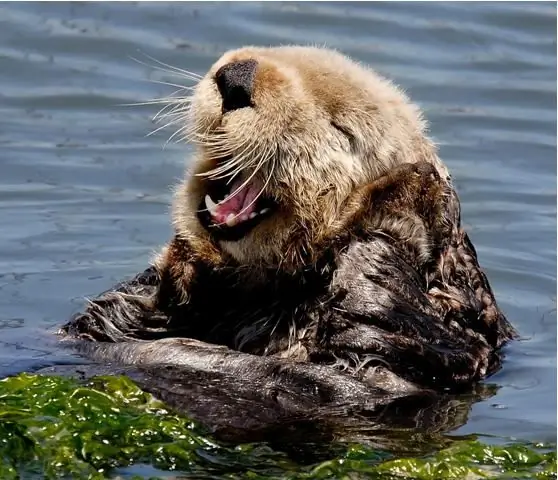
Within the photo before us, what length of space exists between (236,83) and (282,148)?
0.30 m

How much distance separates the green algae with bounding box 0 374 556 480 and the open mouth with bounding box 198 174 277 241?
2.48 feet

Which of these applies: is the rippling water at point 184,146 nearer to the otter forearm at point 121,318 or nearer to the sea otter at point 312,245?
the otter forearm at point 121,318

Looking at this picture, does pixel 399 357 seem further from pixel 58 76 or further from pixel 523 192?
pixel 58 76

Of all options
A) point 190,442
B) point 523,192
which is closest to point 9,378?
point 190,442

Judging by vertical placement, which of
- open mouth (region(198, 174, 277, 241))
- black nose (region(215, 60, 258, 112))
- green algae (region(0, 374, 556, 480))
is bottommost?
green algae (region(0, 374, 556, 480))

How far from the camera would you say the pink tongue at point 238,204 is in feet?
17.0

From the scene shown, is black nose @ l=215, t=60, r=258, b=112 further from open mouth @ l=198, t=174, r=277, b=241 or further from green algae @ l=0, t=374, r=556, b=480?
green algae @ l=0, t=374, r=556, b=480

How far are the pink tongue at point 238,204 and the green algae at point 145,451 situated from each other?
80 cm

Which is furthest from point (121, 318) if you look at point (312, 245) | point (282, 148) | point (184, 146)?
point (184, 146)

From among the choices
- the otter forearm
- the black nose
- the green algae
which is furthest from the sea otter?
the green algae

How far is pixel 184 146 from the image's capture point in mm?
9266

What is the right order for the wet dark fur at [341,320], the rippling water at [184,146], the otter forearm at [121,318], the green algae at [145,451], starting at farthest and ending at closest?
1. the rippling water at [184,146]
2. the otter forearm at [121,318]
3. the wet dark fur at [341,320]
4. the green algae at [145,451]

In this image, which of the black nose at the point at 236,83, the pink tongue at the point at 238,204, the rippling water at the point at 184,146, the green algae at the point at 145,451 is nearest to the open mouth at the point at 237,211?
the pink tongue at the point at 238,204

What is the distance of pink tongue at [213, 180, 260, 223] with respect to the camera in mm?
5176
